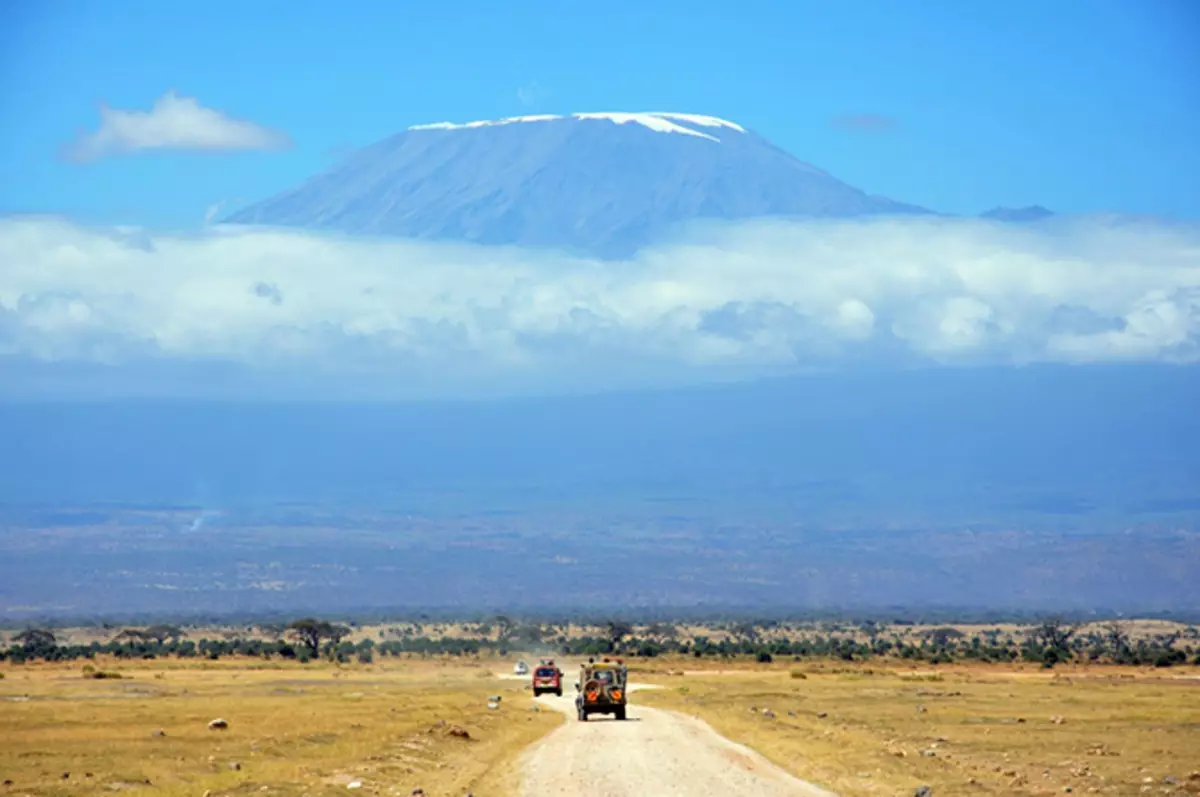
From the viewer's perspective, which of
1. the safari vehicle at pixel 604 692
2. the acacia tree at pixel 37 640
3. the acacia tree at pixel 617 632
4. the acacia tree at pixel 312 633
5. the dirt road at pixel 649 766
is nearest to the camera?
the dirt road at pixel 649 766

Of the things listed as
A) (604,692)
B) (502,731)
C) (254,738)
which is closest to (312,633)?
(604,692)

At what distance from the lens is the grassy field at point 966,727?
1247 inches

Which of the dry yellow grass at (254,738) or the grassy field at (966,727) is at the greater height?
the grassy field at (966,727)

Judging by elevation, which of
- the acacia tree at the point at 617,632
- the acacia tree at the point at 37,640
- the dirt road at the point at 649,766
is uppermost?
the acacia tree at the point at 617,632

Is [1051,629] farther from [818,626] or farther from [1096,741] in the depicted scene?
[1096,741]

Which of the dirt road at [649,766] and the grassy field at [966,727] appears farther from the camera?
the grassy field at [966,727]

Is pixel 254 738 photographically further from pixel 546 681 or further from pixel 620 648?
pixel 620 648

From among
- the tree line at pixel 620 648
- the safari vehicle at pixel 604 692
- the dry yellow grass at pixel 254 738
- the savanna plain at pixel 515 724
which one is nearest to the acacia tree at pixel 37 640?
the tree line at pixel 620 648

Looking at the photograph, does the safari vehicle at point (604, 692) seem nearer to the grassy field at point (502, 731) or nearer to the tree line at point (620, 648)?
the grassy field at point (502, 731)

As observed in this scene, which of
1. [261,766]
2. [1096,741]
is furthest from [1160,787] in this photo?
[261,766]

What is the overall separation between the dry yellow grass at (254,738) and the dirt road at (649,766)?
1.23 metres

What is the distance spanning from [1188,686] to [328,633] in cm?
7952

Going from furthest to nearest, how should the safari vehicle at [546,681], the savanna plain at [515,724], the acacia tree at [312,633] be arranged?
the acacia tree at [312,633] < the safari vehicle at [546,681] < the savanna plain at [515,724]

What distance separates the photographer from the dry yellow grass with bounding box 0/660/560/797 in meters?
31.5
